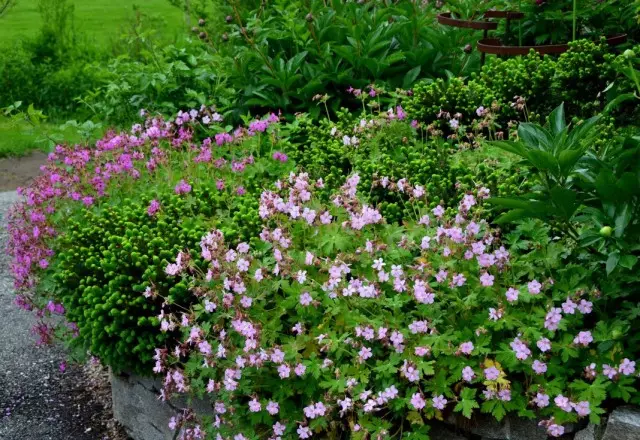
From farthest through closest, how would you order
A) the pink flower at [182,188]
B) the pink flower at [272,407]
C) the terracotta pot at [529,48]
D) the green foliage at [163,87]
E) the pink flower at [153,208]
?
the green foliage at [163,87]
the terracotta pot at [529,48]
the pink flower at [182,188]
the pink flower at [153,208]
the pink flower at [272,407]

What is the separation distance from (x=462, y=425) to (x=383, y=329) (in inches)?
16.7

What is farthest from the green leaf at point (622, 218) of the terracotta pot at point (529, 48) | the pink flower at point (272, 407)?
the terracotta pot at point (529, 48)

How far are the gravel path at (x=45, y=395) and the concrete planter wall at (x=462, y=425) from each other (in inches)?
13.8

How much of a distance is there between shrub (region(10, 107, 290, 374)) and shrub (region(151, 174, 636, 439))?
25 cm

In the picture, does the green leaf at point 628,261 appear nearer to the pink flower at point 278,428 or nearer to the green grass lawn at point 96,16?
the pink flower at point 278,428

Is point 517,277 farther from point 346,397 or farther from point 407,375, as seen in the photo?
point 346,397

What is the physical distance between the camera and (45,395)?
172 inches

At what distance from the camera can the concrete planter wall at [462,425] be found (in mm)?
2578

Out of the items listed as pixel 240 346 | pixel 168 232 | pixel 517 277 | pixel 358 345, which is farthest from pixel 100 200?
pixel 517 277

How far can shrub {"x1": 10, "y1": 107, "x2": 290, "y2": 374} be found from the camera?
11.2 ft

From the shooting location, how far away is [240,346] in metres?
3.08

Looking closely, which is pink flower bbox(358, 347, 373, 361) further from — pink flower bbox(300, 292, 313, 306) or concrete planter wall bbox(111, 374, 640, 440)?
concrete planter wall bbox(111, 374, 640, 440)

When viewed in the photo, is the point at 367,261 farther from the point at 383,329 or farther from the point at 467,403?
the point at 467,403

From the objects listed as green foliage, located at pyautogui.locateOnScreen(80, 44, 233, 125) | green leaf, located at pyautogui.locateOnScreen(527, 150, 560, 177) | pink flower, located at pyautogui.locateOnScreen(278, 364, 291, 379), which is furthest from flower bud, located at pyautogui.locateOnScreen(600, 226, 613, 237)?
green foliage, located at pyautogui.locateOnScreen(80, 44, 233, 125)
